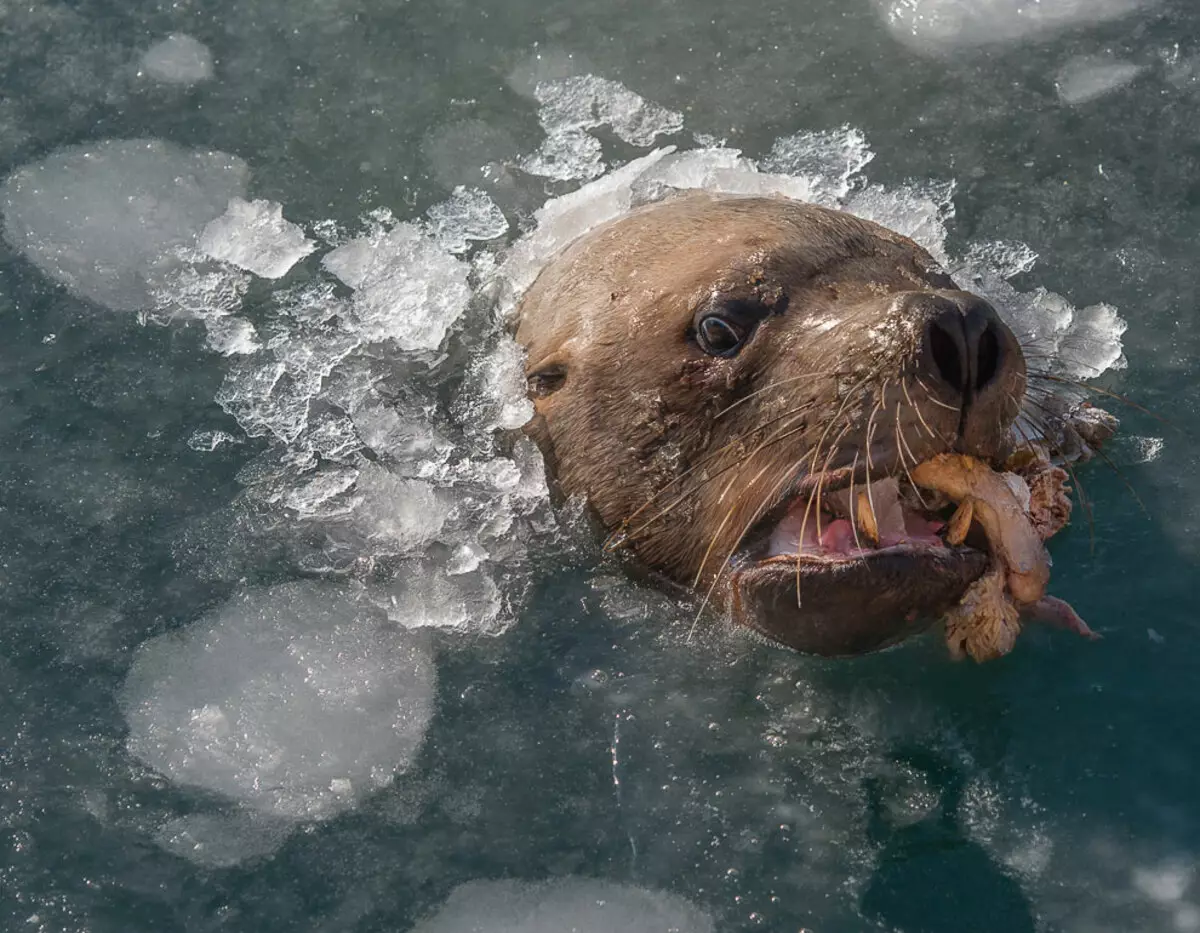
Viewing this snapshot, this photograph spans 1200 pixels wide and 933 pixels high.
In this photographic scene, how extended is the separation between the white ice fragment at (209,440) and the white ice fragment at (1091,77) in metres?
3.65

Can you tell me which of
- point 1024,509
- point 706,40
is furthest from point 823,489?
point 706,40

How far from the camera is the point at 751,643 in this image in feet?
15.0

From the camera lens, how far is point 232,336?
19.0 feet

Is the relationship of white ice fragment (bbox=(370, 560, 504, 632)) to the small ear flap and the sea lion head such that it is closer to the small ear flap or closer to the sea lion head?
the sea lion head

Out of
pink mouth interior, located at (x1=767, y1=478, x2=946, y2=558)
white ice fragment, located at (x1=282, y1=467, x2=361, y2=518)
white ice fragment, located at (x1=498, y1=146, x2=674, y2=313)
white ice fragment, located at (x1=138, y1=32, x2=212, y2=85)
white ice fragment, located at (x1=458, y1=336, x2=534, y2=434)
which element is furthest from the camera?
white ice fragment, located at (x1=138, y1=32, x2=212, y2=85)

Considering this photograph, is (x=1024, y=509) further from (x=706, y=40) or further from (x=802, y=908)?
(x=706, y=40)

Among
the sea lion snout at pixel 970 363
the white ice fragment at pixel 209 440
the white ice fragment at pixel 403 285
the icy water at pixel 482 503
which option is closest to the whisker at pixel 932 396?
the sea lion snout at pixel 970 363

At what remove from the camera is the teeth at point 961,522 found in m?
4.10

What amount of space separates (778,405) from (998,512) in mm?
612

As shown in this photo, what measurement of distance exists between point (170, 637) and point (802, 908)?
197cm

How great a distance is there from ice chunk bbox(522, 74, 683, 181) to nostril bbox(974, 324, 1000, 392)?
9.45ft

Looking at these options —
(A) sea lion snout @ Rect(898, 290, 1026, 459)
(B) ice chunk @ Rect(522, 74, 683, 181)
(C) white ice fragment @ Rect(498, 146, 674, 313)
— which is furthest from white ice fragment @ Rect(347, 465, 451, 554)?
(B) ice chunk @ Rect(522, 74, 683, 181)

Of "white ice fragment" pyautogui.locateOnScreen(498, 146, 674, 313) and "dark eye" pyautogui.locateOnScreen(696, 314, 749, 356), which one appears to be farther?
"white ice fragment" pyautogui.locateOnScreen(498, 146, 674, 313)

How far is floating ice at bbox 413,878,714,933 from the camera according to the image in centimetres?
397
